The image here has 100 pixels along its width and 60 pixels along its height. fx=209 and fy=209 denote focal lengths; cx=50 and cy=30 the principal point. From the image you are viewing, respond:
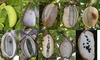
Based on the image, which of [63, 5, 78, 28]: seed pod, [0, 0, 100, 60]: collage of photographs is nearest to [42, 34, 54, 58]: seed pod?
[0, 0, 100, 60]: collage of photographs

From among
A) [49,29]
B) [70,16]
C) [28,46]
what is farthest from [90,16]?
[28,46]

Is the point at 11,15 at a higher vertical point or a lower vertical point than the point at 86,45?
higher

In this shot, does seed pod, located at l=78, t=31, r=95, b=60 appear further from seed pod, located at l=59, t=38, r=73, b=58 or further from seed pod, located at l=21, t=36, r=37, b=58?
seed pod, located at l=21, t=36, r=37, b=58

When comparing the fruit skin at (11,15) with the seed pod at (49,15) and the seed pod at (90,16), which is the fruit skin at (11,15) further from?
the seed pod at (90,16)

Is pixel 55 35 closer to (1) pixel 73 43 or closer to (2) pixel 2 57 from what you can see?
(1) pixel 73 43

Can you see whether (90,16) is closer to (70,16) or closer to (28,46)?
(70,16)

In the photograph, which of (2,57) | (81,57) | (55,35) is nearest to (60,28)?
(55,35)
